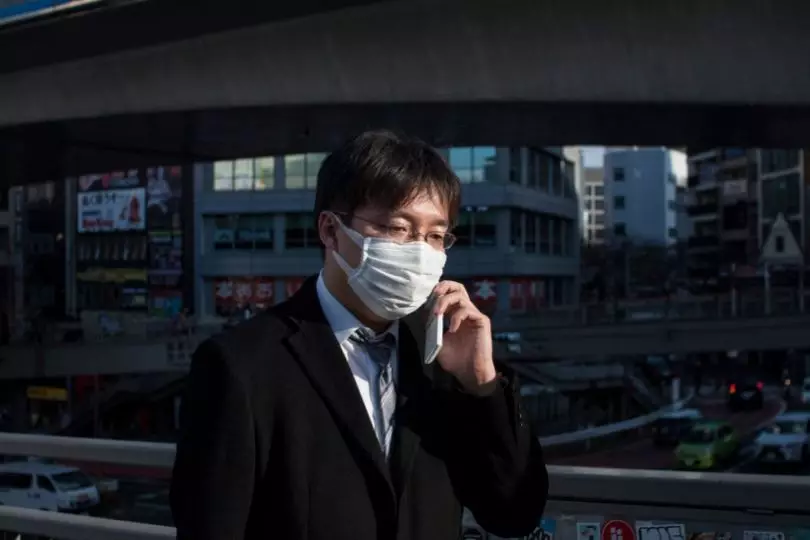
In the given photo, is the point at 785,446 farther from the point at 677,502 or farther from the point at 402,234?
the point at 402,234

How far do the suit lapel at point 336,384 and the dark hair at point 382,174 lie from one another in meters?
0.24

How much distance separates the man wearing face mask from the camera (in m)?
1.75

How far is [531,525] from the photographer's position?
205 cm

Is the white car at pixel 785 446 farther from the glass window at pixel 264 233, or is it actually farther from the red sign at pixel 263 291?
the glass window at pixel 264 233

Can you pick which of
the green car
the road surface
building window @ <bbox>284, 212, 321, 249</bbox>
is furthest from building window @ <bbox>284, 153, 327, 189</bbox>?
the green car

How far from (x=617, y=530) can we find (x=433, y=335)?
1.14m

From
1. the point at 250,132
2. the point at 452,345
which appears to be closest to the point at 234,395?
the point at 452,345

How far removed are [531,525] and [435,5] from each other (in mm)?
6972

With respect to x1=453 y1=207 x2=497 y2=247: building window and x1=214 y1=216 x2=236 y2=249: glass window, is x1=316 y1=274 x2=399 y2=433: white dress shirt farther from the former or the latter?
x1=214 y1=216 x2=236 y2=249: glass window

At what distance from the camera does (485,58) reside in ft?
27.9

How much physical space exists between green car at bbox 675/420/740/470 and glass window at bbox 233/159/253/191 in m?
30.6

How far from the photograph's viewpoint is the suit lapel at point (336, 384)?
1.80 m

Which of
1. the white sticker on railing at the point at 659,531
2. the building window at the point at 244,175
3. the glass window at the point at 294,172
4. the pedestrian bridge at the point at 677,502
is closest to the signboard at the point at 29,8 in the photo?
the pedestrian bridge at the point at 677,502

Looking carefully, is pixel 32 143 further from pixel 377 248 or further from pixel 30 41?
pixel 377 248
